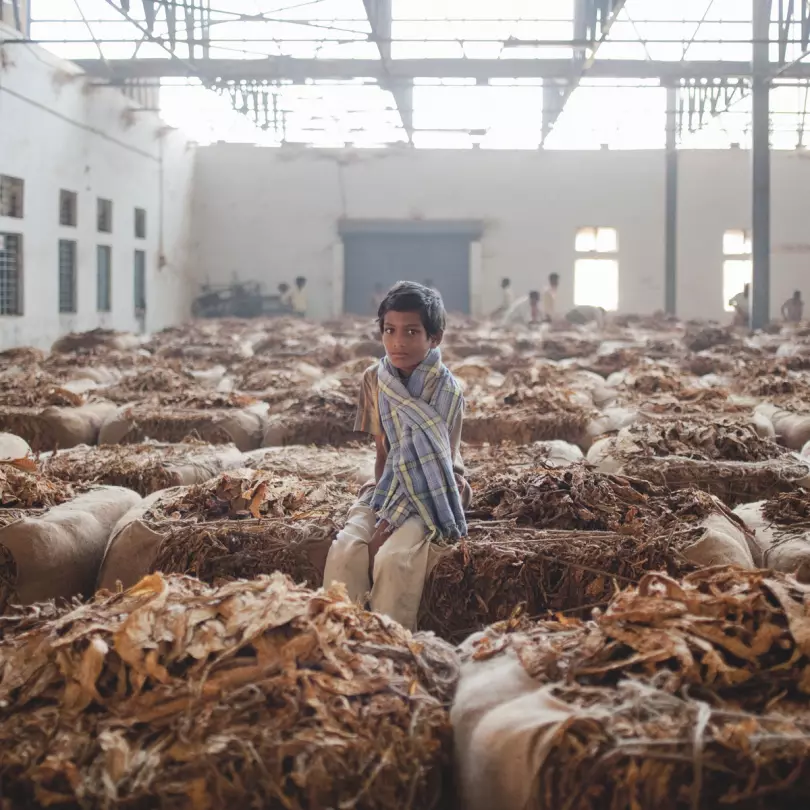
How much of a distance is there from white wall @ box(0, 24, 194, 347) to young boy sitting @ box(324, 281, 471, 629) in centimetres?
1182

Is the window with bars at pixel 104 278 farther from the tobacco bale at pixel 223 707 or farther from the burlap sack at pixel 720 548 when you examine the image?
the tobacco bale at pixel 223 707

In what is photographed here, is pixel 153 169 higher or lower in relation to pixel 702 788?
higher

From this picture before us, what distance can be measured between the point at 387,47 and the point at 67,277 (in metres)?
6.33

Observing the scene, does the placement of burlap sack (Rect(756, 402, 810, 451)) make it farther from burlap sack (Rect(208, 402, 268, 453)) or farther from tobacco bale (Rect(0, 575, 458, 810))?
tobacco bale (Rect(0, 575, 458, 810))

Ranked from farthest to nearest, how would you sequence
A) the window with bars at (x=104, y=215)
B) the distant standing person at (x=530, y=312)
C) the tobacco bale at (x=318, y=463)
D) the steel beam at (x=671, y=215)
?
the steel beam at (x=671, y=215) < the window with bars at (x=104, y=215) < the distant standing person at (x=530, y=312) < the tobacco bale at (x=318, y=463)

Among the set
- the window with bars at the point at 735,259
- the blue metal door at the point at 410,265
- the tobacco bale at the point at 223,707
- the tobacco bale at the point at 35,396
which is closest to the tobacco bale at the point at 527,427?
the tobacco bale at the point at 35,396

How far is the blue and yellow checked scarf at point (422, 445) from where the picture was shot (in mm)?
3201

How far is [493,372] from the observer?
984 centimetres

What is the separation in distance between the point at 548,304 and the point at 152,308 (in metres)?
8.01

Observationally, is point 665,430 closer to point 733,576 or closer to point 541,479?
point 541,479

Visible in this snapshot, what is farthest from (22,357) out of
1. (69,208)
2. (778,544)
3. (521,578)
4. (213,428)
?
(778,544)

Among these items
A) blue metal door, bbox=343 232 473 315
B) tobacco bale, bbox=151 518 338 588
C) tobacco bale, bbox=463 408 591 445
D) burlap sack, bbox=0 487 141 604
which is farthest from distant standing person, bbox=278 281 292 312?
tobacco bale, bbox=151 518 338 588

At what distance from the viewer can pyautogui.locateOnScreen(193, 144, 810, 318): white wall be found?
2369 centimetres

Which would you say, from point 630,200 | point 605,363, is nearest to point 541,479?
point 605,363
